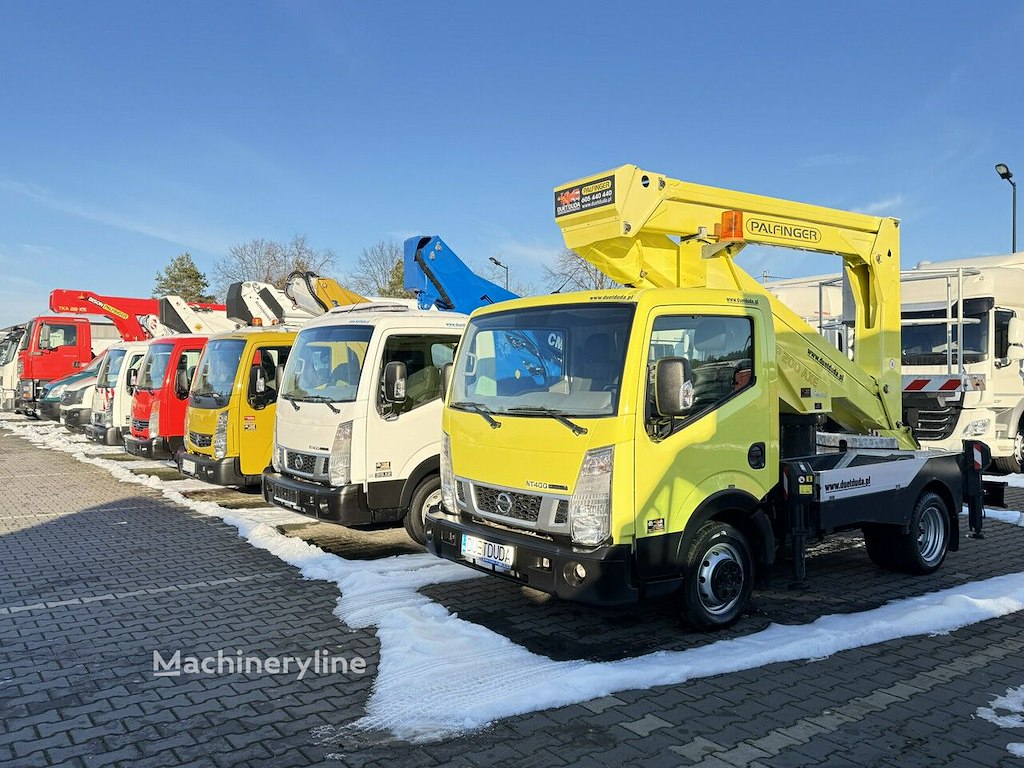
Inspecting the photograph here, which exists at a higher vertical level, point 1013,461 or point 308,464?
point 308,464

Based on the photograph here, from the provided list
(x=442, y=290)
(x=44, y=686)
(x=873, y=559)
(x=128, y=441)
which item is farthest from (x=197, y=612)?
(x=128, y=441)

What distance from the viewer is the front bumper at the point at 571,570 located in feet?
15.6

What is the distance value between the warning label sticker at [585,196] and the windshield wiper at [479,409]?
177 centimetres

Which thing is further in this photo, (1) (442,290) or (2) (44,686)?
(1) (442,290)

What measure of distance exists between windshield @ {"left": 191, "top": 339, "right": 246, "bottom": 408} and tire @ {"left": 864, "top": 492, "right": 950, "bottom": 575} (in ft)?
25.0

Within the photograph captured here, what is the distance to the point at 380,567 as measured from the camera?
7059mm

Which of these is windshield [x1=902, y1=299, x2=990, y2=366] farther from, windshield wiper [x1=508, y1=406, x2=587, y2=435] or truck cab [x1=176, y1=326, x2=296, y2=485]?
truck cab [x1=176, y1=326, x2=296, y2=485]

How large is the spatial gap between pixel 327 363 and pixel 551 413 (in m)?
3.81

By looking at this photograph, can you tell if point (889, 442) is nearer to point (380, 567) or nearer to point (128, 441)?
point (380, 567)

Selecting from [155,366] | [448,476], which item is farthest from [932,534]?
[155,366]

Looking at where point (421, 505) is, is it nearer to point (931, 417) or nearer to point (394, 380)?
point (394, 380)

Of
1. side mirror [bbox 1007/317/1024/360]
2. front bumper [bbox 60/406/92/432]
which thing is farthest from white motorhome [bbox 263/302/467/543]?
front bumper [bbox 60/406/92/432]

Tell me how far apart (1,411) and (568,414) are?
28.9 metres

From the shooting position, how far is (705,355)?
540 cm
